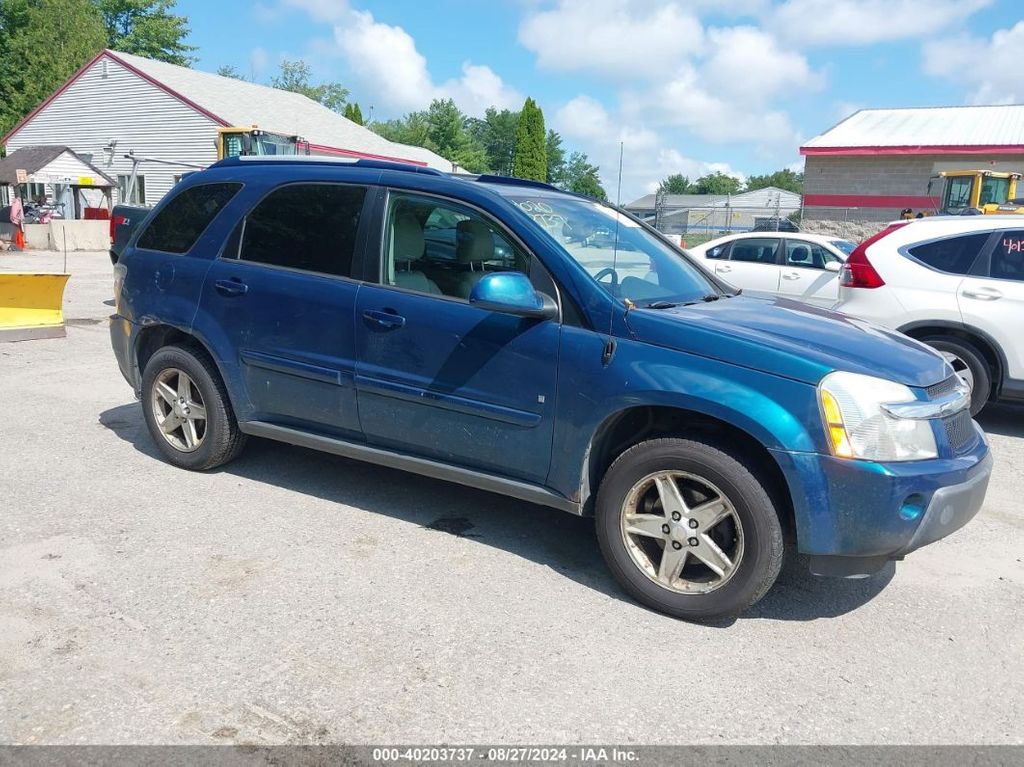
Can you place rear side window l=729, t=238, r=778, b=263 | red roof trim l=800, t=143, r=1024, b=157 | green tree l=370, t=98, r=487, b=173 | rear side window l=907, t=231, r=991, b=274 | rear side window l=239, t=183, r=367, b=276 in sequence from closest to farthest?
rear side window l=239, t=183, r=367, b=276, rear side window l=907, t=231, r=991, b=274, rear side window l=729, t=238, r=778, b=263, red roof trim l=800, t=143, r=1024, b=157, green tree l=370, t=98, r=487, b=173

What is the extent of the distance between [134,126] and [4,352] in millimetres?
30324

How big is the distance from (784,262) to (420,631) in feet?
32.9

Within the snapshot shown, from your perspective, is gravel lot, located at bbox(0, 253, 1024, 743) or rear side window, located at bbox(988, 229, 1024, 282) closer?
gravel lot, located at bbox(0, 253, 1024, 743)

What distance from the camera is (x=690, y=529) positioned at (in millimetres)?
3438

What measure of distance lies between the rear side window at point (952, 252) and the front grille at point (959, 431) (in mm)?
3825

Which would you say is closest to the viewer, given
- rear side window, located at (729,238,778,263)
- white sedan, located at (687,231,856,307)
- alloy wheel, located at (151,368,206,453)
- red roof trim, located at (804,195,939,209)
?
alloy wheel, located at (151,368,206,453)

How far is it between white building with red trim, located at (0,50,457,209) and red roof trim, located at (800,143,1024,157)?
60.7 ft

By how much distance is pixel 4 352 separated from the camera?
28.9ft

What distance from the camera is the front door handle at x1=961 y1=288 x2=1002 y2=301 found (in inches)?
267

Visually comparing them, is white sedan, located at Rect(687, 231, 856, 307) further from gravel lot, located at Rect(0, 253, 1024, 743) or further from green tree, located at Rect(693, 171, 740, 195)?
green tree, located at Rect(693, 171, 740, 195)

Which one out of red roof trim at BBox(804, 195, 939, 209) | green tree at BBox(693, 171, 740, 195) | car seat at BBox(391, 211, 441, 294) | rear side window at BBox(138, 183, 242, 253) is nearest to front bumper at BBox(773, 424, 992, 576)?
car seat at BBox(391, 211, 441, 294)

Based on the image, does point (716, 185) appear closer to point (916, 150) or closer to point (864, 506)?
point (916, 150)

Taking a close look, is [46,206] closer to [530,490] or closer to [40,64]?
[40,64]

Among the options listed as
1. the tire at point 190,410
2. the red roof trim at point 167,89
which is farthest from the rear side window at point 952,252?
the red roof trim at point 167,89
